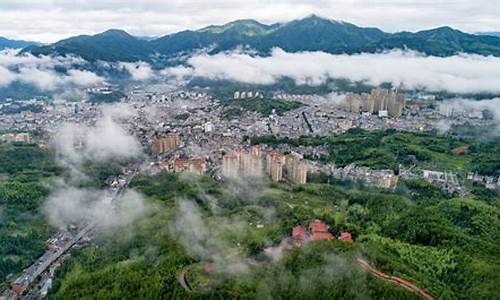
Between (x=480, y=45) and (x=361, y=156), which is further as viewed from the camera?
(x=480, y=45)

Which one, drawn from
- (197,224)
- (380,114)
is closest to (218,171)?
(197,224)

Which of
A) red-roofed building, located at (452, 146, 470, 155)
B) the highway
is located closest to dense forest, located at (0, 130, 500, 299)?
the highway

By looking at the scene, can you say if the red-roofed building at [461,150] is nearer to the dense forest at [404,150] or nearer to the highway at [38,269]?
the dense forest at [404,150]

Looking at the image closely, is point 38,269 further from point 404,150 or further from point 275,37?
point 275,37

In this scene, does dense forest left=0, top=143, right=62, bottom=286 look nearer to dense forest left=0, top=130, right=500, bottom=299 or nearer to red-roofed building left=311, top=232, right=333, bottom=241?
dense forest left=0, top=130, right=500, bottom=299

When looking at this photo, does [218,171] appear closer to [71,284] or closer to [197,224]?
[197,224]

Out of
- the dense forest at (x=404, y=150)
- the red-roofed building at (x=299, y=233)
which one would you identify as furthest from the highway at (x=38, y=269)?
the dense forest at (x=404, y=150)
